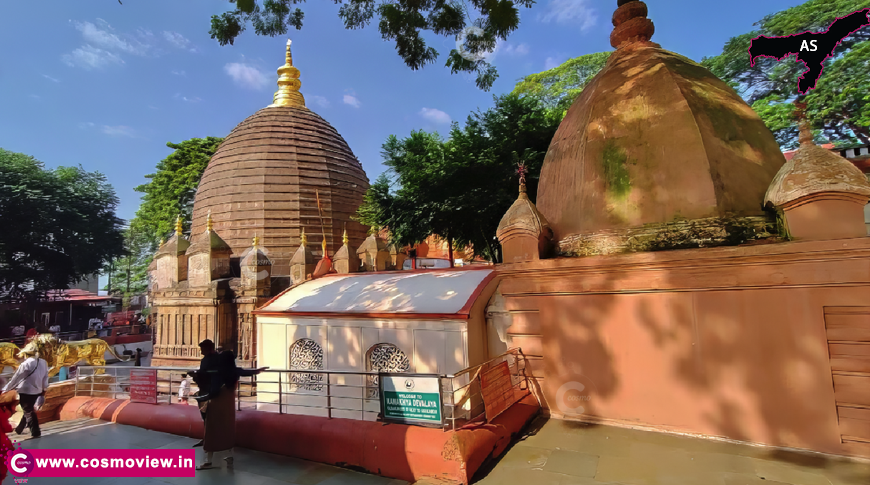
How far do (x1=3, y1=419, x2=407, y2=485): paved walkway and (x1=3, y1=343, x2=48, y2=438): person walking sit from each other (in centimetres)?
19

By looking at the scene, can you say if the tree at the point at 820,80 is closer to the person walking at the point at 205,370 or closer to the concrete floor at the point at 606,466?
the concrete floor at the point at 606,466

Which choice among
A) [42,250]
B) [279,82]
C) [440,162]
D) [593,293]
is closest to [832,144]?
[440,162]

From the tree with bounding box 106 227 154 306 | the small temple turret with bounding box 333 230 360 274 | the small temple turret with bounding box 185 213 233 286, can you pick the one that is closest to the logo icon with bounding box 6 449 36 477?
the small temple turret with bounding box 185 213 233 286

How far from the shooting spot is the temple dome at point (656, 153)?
599cm

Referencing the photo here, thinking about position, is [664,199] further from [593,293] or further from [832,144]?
[832,144]

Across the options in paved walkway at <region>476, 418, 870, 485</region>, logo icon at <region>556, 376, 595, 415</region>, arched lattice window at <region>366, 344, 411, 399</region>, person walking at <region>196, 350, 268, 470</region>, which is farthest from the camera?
arched lattice window at <region>366, 344, 411, 399</region>

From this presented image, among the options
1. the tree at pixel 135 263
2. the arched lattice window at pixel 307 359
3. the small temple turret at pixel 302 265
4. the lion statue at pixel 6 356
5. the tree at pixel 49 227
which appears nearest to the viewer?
the arched lattice window at pixel 307 359

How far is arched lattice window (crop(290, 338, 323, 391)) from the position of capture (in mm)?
8453

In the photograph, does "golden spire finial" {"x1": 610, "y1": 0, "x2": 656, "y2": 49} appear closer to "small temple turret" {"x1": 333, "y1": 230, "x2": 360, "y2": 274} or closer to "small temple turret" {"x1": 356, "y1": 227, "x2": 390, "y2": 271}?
"small temple turret" {"x1": 333, "y1": 230, "x2": 360, "y2": 274}

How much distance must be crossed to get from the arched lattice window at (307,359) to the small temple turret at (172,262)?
970 cm

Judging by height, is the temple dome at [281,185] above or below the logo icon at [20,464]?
above

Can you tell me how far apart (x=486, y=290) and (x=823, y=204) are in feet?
14.1

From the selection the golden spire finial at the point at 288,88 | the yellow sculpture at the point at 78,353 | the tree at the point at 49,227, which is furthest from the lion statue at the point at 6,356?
the tree at the point at 49,227

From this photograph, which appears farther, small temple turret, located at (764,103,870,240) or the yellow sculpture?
the yellow sculpture
